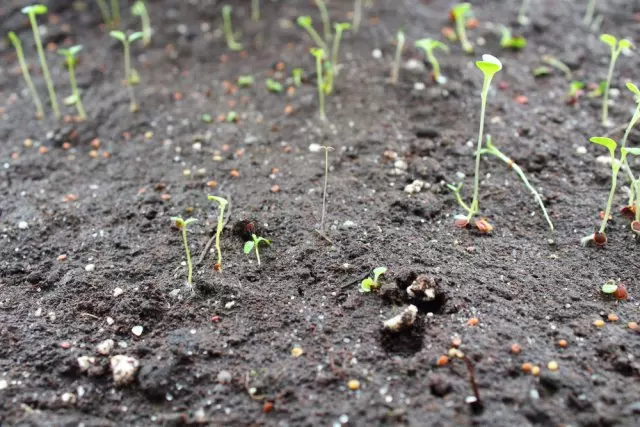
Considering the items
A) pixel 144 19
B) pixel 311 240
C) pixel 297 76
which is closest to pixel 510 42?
pixel 297 76

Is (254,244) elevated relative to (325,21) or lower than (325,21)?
lower

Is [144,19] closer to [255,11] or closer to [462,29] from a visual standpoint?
[255,11]

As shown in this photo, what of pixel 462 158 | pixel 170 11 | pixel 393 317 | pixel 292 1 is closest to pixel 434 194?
pixel 462 158

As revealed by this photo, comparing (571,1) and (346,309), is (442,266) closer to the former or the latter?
(346,309)

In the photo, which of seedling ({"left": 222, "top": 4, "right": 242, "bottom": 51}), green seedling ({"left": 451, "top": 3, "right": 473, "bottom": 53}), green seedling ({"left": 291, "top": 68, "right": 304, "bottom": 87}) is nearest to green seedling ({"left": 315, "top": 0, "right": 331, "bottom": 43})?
green seedling ({"left": 291, "top": 68, "right": 304, "bottom": 87})

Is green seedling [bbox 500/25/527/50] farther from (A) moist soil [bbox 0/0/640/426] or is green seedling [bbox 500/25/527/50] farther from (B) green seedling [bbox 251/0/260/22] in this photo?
(B) green seedling [bbox 251/0/260/22]
